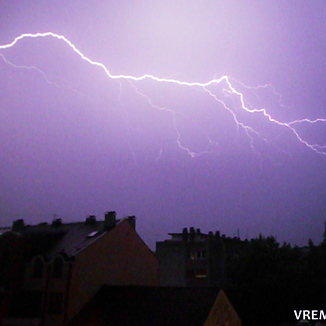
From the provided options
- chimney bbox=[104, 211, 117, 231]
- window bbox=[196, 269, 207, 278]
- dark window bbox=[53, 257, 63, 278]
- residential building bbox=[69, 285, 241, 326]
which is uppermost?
chimney bbox=[104, 211, 117, 231]

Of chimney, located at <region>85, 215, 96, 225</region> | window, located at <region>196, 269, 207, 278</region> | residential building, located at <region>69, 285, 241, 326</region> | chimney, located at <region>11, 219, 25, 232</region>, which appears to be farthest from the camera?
window, located at <region>196, 269, 207, 278</region>

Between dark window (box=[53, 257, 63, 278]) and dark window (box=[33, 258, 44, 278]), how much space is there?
3.83 feet

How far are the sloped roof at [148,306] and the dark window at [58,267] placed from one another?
2786 millimetres

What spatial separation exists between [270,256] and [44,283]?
2064cm

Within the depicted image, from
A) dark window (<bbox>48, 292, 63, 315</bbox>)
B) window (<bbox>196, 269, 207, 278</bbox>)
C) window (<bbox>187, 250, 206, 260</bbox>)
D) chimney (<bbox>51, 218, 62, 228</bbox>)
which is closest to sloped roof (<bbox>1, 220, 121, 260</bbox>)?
chimney (<bbox>51, 218, 62, 228</bbox>)

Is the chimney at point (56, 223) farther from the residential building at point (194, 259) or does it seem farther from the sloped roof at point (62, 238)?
the residential building at point (194, 259)

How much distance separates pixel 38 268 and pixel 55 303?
288cm

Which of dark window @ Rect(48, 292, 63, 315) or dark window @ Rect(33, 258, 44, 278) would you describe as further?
dark window @ Rect(33, 258, 44, 278)

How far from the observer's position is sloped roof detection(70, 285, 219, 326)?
19109mm

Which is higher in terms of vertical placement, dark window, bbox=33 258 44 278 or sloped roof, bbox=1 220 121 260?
sloped roof, bbox=1 220 121 260

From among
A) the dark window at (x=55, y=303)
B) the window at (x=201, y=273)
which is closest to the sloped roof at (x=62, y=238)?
the dark window at (x=55, y=303)

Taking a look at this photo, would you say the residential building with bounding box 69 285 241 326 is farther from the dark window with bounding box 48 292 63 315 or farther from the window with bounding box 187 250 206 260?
the window with bounding box 187 250 206 260

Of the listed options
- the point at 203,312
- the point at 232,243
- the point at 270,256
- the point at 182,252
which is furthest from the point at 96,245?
the point at 232,243

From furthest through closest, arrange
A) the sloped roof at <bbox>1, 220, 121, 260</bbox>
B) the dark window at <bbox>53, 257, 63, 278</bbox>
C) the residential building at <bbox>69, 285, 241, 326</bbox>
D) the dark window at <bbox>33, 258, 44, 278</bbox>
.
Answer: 1. the sloped roof at <bbox>1, 220, 121, 260</bbox>
2. the dark window at <bbox>33, 258, 44, 278</bbox>
3. the dark window at <bbox>53, 257, 63, 278</bbox>
4. the residential building at <bbox>69, 285, 241, 326</bbox>
